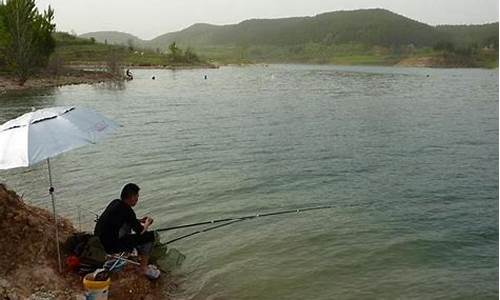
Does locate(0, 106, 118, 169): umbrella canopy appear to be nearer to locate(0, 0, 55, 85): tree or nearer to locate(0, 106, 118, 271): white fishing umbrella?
locate(0, 106, 118, 271): white fishing umbrella

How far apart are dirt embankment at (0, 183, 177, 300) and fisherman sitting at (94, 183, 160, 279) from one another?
61 cm

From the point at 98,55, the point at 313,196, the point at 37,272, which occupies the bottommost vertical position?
the point at 313,196

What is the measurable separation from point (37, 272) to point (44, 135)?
2.70 meters

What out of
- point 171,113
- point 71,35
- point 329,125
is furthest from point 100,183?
point 71,35

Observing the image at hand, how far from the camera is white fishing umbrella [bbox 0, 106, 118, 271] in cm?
737

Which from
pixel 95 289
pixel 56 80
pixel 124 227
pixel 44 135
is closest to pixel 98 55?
pixel 56 80

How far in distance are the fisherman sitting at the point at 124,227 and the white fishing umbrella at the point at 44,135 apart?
1.23 m

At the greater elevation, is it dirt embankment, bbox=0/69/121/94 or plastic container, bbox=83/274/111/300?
dirt embankment, bbox=0/69/121/94

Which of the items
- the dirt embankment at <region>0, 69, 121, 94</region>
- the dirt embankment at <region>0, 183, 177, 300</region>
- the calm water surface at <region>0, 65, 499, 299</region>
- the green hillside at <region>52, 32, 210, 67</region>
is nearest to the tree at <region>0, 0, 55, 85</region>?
the dirt embankment at <region>0, 69, 121, 94</region>

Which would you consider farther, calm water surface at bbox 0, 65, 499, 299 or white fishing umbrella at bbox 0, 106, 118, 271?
calm water surface at bbox 0, 65, 499, 299

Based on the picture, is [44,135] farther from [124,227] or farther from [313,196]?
[313,196]

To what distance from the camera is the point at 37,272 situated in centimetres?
877

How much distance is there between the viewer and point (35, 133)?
7715 mm

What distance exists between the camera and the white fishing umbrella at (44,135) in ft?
24.2
